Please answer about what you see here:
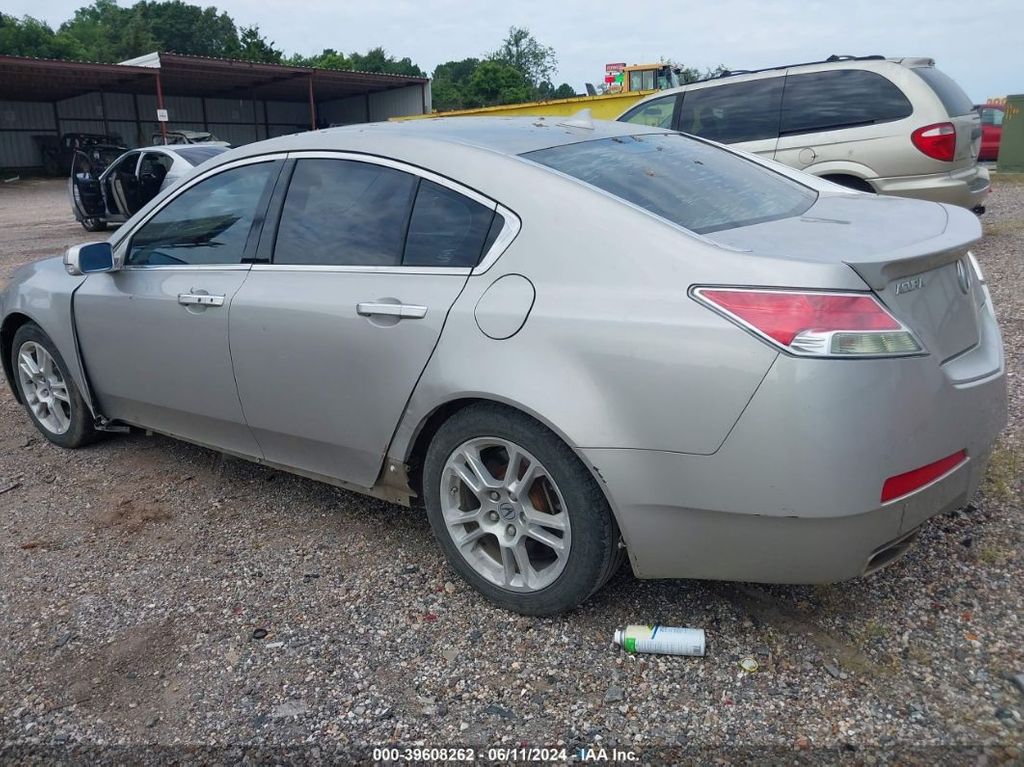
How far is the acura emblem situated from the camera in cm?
264

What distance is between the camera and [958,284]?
262 centimetres

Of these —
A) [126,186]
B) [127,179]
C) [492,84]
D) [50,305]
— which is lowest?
[50,305]

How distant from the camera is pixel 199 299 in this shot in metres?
3.60

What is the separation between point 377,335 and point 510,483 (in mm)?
715

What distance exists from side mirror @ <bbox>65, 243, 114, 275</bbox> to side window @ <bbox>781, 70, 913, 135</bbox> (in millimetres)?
6405

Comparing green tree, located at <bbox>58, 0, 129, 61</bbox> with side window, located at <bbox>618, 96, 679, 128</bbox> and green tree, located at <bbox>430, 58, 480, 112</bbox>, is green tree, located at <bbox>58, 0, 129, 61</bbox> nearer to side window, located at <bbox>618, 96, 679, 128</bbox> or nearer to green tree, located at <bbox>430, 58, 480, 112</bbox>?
green tree, located at <bbox>430, 58, 480, 112</bbox>

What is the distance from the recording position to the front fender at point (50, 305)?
4.32m

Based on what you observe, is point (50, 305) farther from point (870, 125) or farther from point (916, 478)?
point (870, 125)

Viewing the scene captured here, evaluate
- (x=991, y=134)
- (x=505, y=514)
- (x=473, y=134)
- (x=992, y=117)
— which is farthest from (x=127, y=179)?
(x=992, y=117)

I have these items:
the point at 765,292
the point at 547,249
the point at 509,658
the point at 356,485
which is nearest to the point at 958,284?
the point at 765,292

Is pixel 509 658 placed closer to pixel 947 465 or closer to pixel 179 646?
pixel 179 646

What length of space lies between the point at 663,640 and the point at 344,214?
194 cm

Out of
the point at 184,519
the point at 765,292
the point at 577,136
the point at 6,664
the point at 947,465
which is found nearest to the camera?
the point at 765,292

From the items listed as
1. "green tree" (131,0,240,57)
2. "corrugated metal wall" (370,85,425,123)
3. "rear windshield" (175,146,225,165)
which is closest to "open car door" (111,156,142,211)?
"rear windshield" (175,146,225,165)
